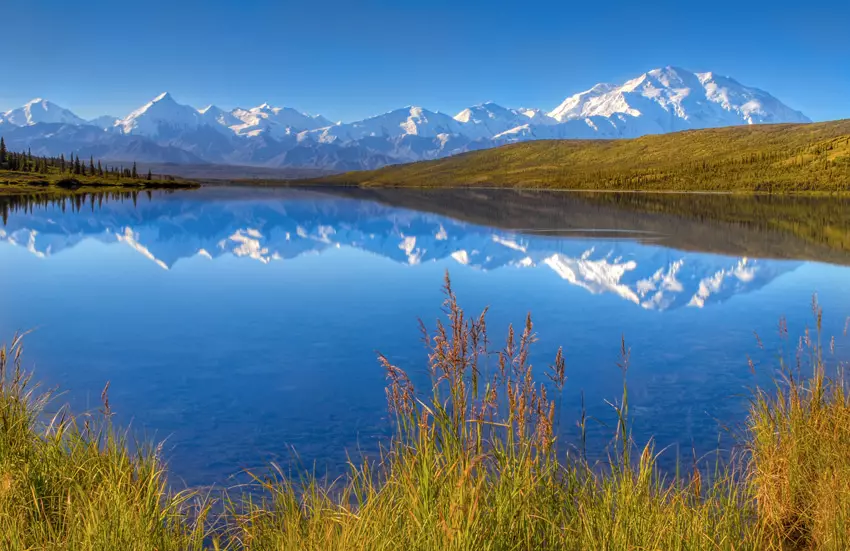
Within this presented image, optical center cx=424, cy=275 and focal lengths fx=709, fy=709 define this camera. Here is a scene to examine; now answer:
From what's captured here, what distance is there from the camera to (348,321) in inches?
946

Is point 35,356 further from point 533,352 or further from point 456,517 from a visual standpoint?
point 456,517

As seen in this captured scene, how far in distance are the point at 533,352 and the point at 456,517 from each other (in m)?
14.7

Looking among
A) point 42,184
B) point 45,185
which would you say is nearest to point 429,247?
point 45,185

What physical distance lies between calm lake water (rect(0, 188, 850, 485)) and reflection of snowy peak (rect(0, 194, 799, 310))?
11.2 inches

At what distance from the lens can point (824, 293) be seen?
2906 cm

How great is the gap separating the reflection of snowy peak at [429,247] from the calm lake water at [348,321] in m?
0.28

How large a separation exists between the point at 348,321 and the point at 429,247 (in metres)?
27.3

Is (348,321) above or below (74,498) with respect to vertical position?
below

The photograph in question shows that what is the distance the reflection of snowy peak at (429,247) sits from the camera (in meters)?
33.2

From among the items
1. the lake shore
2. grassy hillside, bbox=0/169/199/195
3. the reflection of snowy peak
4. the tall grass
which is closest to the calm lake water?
the reflection of snowy peak

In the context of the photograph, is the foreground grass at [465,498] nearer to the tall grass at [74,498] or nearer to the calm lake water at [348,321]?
the tall grass at [74,498]

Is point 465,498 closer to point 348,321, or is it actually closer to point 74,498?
point 74,498

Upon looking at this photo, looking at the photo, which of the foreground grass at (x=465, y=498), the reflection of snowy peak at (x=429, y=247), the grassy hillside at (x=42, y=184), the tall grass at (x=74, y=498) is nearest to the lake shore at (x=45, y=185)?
the grassy hillside at (x=42, y=184)

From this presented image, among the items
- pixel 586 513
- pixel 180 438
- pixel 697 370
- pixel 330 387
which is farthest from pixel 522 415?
pixel 697 370
